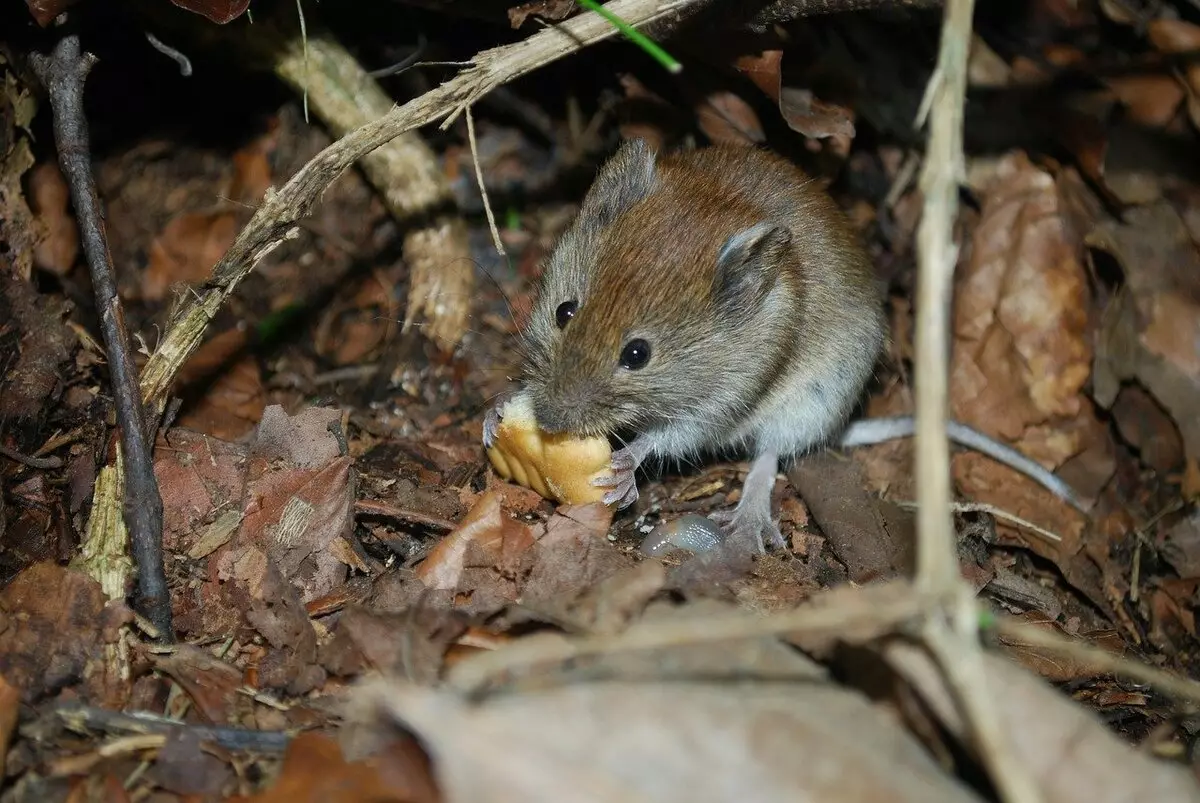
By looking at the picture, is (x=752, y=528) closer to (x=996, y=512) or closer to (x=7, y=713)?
(x=996, y=512)

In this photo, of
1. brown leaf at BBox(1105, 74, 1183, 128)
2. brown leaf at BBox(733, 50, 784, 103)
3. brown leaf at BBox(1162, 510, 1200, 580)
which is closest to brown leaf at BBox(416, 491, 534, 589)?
brown leaf at BBox(733, 50, 784, 103)

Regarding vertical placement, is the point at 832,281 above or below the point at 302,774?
above

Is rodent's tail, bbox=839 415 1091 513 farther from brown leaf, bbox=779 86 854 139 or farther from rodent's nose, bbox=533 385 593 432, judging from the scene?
rodent's nose, bbox=533 385 593 432

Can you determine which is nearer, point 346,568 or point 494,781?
point 494,781

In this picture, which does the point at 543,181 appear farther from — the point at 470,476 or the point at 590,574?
the point at 590,574

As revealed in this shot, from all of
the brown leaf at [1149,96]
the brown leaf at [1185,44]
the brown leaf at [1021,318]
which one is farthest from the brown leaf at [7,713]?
the brown leaf at [1185,44]

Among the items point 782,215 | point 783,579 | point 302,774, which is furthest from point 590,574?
point 782,215

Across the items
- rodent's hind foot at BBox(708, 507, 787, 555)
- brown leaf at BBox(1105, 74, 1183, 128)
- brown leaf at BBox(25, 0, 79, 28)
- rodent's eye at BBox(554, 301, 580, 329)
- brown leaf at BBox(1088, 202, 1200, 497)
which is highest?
brown leaf at BBox(25, 0, 79, 28)
